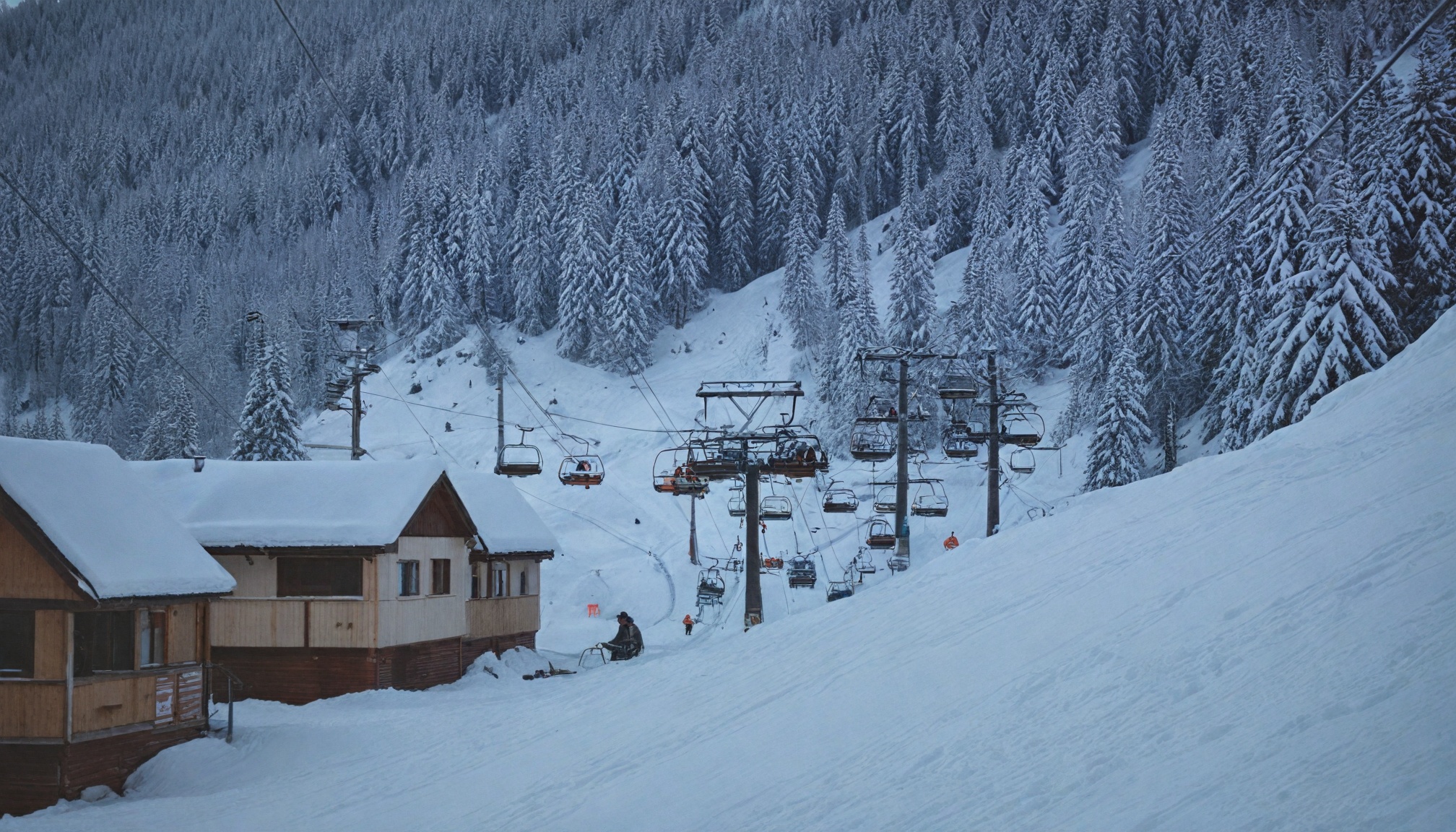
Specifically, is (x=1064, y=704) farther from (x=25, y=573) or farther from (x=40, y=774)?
(x=25, y=573)

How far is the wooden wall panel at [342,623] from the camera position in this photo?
2430 cm

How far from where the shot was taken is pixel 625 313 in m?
82.9

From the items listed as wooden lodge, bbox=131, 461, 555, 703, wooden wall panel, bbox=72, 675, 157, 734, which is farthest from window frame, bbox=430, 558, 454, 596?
wooden wall panel, bbox=72, 675, 157, 734

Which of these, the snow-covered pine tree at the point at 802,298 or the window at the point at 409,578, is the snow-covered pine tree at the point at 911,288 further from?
the window at the point at 409,578

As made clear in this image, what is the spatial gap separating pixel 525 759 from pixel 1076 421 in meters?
52.4

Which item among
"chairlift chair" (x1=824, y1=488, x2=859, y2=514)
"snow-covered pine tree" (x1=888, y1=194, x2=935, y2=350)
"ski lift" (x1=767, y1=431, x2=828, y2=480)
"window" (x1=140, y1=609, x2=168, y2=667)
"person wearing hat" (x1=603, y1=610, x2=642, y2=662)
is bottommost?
"person wearing hat" (x1=603, y1=610, x2=642, y2=662)

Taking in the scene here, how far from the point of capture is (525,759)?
48.1 ft

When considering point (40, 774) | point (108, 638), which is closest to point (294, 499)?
point (108, 638)

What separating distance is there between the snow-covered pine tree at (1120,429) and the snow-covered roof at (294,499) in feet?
104

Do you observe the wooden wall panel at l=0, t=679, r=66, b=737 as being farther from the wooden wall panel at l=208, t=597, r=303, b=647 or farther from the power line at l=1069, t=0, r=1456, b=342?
the power line at l=1069, t=0, r=1456, b=342

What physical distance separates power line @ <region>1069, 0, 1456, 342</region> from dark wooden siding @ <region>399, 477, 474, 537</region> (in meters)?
17.4

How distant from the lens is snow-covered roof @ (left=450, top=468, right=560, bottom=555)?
30719mm

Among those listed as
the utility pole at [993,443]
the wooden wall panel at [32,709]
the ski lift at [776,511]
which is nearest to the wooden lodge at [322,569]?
the wooden wall panel at [32,709]

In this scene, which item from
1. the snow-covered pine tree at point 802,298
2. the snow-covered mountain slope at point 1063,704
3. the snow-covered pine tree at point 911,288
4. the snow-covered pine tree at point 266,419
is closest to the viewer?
the snow-covered mountain slope at point 1063,704
